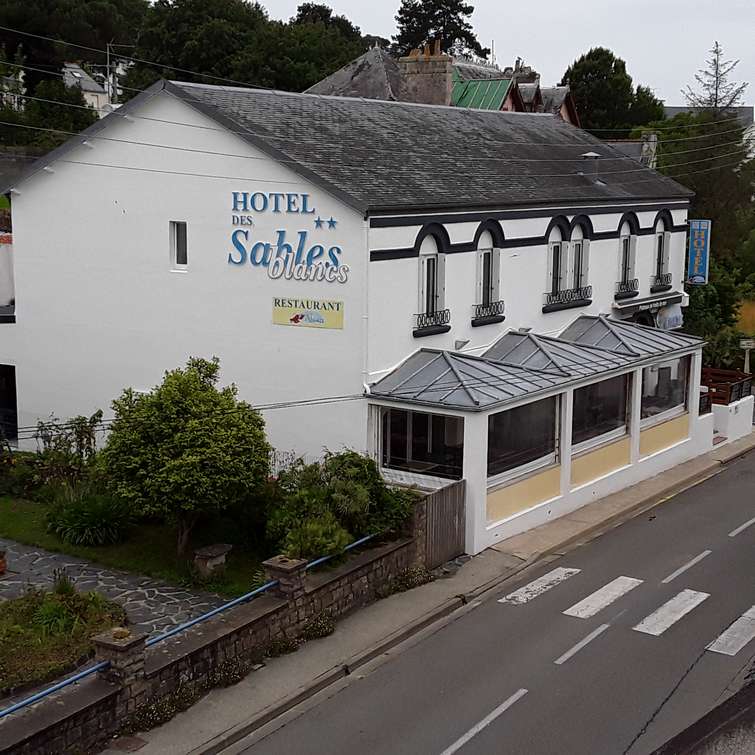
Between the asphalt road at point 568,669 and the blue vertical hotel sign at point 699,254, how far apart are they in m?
14.8

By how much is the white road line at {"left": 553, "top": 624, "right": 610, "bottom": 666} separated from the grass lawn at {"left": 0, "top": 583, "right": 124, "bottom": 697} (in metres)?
6.32

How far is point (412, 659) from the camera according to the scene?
15586 mm

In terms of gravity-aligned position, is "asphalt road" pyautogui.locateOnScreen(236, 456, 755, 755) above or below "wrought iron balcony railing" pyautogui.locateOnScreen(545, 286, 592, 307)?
Result: below

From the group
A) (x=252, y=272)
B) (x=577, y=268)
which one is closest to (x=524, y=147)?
(x=577, y=268)

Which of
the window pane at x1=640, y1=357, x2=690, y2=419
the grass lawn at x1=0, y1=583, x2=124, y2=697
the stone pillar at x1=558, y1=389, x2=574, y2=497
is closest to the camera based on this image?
the grass lawn at x1=0, y1=583, x2=124, y2=697

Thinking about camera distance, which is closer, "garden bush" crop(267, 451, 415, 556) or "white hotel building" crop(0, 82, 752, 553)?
"garden bush" crop(267, 451, 415, 556)

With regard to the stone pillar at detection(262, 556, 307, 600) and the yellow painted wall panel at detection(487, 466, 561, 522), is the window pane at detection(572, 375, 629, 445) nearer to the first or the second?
the yellow painted wall panel at detection(487, 466, 561, 522)

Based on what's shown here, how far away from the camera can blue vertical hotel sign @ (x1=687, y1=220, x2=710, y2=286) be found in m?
33.9

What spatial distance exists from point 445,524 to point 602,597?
118 inches

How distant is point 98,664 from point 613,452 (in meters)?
15.0

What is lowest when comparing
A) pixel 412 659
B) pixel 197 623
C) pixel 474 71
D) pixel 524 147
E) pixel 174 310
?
pixel 412 659

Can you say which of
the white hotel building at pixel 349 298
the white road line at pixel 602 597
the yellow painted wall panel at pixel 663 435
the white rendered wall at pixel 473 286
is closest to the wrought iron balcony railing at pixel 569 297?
the white hotel building at pixel 349 298

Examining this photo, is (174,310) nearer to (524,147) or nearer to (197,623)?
(197,623)

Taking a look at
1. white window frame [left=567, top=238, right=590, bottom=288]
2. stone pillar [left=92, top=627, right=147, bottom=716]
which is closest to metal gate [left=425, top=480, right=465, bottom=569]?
stone pillar [left=92, top=627, right=147, bottom=716]
